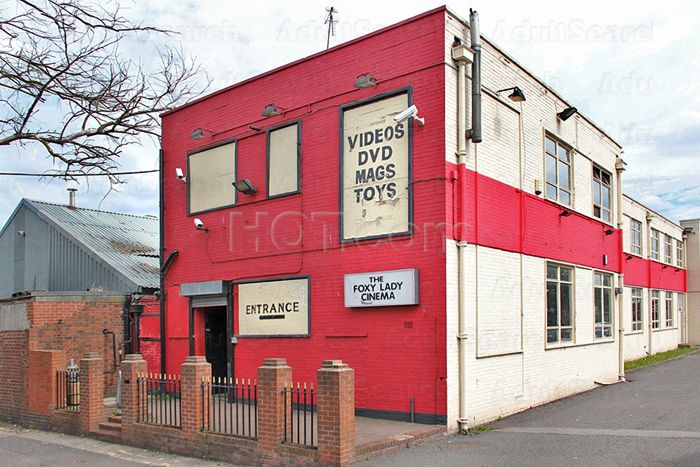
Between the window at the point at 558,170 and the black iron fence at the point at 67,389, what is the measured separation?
11.0m

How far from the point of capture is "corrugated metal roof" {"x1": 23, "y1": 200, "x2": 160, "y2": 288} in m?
19.9

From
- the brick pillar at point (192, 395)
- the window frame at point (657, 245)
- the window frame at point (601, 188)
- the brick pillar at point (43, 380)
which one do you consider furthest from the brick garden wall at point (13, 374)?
the window frame at point (657, 245)

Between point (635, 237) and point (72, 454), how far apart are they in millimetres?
25881

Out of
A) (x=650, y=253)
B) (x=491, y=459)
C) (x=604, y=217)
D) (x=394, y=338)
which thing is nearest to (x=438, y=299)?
(x=394, y=338)

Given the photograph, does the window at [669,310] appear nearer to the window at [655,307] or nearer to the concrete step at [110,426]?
the window at [655,307]

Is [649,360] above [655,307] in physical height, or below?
below

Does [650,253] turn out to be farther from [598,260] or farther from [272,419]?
[272,419]

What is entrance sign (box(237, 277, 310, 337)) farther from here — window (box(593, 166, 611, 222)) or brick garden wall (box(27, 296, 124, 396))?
window (box(593, 166, 611, 222))

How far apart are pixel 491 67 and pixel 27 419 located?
12208 mm

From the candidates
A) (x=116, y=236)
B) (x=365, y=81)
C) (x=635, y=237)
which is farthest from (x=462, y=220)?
(x=635, y=237)

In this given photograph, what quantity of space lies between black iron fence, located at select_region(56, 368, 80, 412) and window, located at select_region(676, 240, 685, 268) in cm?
3359

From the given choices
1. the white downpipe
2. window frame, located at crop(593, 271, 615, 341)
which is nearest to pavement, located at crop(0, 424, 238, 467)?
the white downpipe

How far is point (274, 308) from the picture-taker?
1420 cm

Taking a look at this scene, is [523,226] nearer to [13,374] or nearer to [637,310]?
[13,374]
